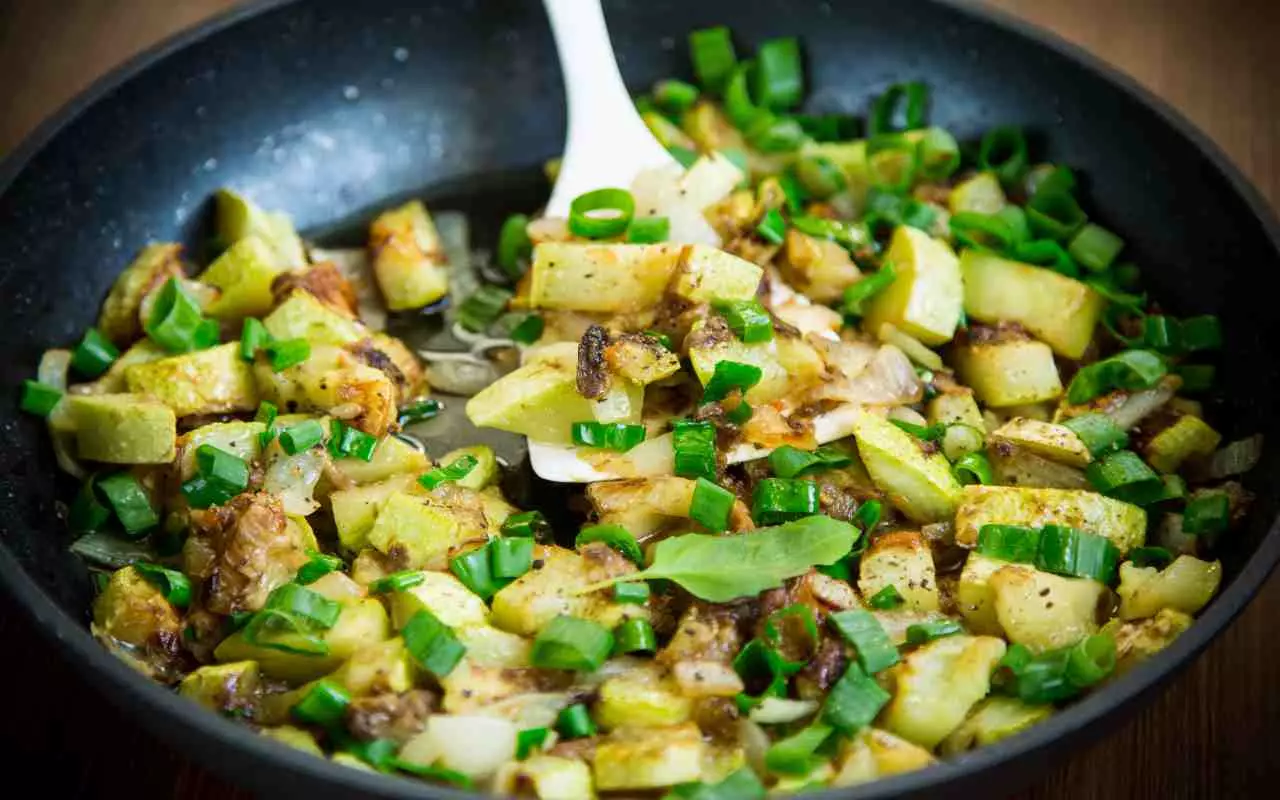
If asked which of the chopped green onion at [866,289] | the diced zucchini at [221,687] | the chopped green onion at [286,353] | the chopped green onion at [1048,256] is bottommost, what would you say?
the diced zucchini at [221,687]

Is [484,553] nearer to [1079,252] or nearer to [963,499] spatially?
[963,499]

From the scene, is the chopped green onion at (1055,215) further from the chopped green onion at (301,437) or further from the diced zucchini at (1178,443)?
the chopped green onion at (301,437)

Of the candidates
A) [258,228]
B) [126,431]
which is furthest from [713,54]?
[126,431]

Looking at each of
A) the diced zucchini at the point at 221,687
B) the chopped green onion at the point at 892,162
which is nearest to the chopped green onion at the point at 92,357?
the diced zucchini at the point at 221,687

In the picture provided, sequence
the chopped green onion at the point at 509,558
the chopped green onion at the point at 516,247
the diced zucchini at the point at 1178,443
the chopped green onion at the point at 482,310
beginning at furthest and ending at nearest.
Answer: the chopped green onion at the point at 516,247, the chopped green onion at the point at 482,310, the diced zucchini at the point at 1178,443, the chopped green onion at the point at 509,558

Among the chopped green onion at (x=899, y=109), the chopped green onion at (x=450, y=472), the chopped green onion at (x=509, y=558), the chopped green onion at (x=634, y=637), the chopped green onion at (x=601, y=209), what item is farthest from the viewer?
the chopped green onion at (x=899, y=109)

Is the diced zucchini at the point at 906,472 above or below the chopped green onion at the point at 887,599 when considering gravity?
above

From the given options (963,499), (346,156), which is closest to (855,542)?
(963,499)
